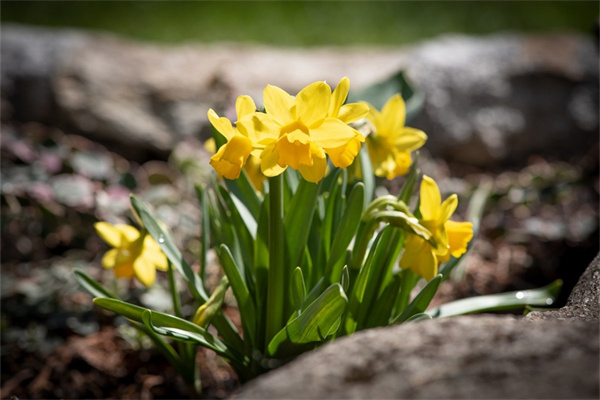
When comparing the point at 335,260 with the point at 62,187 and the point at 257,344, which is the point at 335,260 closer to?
the point at 257,344

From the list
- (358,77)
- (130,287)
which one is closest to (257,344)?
(130,287)

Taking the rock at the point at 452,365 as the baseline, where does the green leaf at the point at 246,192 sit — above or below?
below

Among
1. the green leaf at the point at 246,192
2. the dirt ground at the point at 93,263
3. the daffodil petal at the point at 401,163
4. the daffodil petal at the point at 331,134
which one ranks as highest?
the daffodil petal at the point at 331,134

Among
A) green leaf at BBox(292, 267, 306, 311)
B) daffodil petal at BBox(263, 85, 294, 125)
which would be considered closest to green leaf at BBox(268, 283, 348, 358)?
green leaf at BBox(292, 267, 306, 311)

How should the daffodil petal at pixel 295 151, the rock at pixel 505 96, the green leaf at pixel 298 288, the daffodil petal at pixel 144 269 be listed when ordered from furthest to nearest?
Result: the rock at pixel 505 96
the daffodil petal at pixel 144 269
the green leaf at pixel 298 288
the daffodil petal at pixel 295 151

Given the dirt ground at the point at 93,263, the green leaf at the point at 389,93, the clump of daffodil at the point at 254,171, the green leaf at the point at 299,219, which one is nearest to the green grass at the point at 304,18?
the dirt ground at the point at 93,263

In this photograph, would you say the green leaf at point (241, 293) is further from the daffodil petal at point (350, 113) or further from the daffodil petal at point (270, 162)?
the daffodil petal at point (350, 113)
